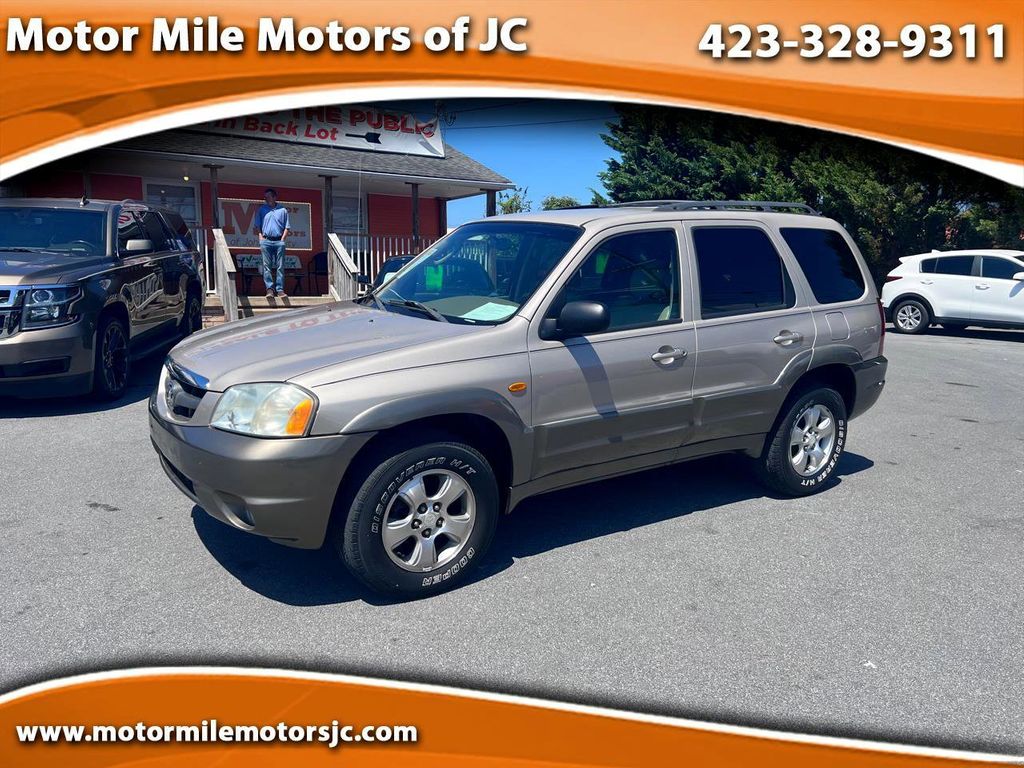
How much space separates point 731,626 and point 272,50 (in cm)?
860

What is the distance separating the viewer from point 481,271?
482 cm

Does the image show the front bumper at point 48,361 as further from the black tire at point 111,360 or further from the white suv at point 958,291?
the white suv at point 958,291

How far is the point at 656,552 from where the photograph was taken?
461cm

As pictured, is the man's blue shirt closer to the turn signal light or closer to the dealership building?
the dealership building

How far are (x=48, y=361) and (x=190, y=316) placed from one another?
11.3 ft

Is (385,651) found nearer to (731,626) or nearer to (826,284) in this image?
(731,626)

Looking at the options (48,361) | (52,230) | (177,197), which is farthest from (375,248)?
(48,361)

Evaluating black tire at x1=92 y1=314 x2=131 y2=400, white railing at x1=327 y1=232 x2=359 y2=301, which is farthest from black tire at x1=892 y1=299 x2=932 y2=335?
black tire at x1=92 y1=314 x2=131 y2=400

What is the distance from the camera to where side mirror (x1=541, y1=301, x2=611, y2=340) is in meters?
4.10

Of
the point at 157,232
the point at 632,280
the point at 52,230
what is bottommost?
the point at 632,280

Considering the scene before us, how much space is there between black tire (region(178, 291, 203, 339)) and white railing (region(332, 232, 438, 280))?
19.9 ft

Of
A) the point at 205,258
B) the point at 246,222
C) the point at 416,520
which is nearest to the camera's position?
the point at 416,520

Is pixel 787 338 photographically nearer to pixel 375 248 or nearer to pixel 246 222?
pixel 375 248

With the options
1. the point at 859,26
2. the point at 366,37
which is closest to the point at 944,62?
the point at 859,26
